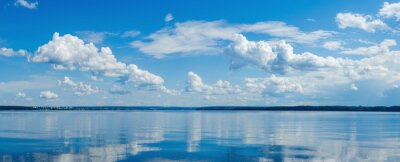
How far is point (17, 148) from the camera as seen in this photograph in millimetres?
29891

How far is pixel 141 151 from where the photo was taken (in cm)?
2850

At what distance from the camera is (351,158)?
2591 cm

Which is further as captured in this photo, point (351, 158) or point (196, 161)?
point (351, 158)

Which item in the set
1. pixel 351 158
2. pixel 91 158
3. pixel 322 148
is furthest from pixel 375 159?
pixel 91 158

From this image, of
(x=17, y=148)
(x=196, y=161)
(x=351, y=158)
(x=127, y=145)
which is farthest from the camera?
(x=127, y=145)

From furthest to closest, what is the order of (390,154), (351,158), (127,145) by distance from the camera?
1. (127,145)
2. (390,154)
3. (351,158)

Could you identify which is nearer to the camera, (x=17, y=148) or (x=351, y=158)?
(x=351, y=158)

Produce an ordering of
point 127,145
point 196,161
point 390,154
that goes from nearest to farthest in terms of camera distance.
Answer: point 196,161
point 390,154
point 127,145

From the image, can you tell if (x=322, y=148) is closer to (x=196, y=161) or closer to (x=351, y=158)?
(x=351, y=158)

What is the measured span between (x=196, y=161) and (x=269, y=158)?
4569 mm

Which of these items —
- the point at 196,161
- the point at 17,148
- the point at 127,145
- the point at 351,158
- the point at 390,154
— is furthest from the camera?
the point at 127,145

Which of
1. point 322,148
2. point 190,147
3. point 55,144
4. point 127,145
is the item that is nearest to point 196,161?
point 190,147

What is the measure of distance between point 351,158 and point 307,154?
278cm

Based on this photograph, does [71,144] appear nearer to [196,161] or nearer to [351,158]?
[196,161]
